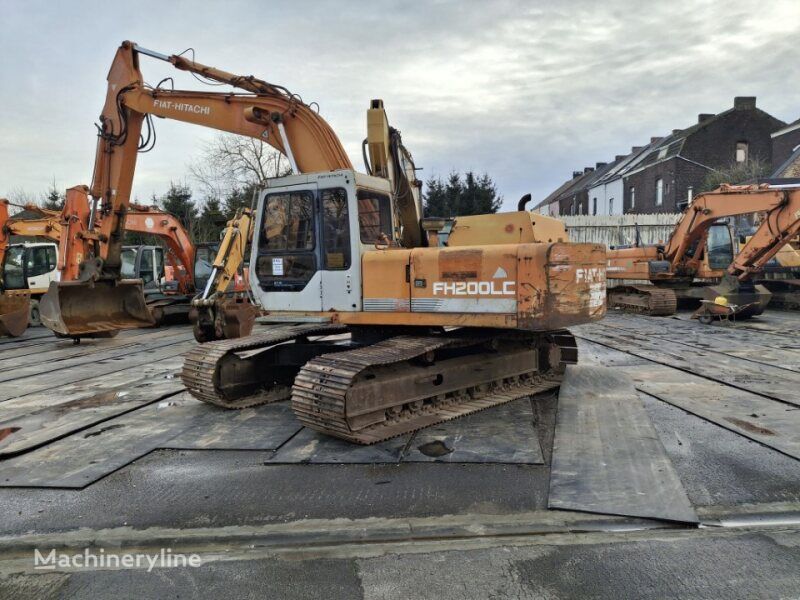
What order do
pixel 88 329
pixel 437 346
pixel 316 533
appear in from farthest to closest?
pixel 88 329 < pixel 437 346 < pixel 316 533

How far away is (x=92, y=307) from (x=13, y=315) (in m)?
4.20

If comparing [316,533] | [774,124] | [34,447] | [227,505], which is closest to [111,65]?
[34,447]

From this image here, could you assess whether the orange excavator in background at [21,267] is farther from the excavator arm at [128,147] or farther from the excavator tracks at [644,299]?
the excavator tracks at [644,299]

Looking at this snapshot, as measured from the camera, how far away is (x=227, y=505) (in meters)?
3.78

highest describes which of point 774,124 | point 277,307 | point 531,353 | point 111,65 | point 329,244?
point 774,124

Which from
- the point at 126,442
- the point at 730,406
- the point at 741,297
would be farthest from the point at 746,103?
the point at 126,442

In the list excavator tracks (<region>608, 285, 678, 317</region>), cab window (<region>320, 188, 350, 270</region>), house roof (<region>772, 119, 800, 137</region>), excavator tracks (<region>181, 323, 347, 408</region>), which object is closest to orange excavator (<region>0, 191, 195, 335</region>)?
excavator tracks (<region>181, 323, 347, 408</region>)

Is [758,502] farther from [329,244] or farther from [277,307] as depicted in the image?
[277,307]

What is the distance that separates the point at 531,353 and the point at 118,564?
4907mm

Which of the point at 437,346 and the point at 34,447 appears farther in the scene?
the point at 437,346

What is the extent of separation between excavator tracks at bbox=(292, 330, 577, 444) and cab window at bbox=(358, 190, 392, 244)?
111 cm

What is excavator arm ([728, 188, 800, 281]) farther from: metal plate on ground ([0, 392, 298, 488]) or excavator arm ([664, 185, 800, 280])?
metal plate on ground ([0, 392, 298, 488])

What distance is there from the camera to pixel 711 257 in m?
16.1

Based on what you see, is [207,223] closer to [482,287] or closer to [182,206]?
[182,206]
